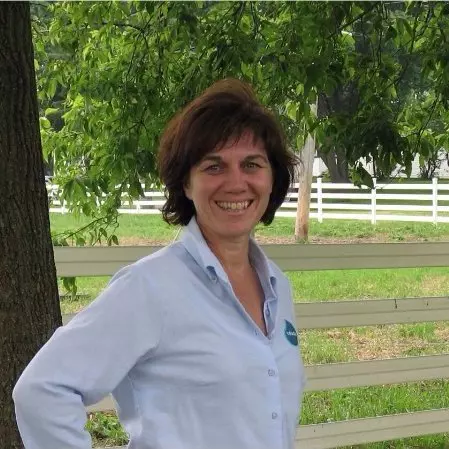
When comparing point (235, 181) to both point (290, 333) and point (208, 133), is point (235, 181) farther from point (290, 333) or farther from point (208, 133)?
point (290, 333)

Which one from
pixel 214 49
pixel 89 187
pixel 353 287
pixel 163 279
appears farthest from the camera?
pixel 353 287

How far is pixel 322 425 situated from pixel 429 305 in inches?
33.6

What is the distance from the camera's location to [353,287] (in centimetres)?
736

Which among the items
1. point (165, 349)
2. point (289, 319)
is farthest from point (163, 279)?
point (289, 319)

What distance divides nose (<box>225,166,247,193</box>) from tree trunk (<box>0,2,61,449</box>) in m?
1.16

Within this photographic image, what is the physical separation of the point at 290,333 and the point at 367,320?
7.42ft

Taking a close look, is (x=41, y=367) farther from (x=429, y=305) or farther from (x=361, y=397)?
(x=361, y=397)

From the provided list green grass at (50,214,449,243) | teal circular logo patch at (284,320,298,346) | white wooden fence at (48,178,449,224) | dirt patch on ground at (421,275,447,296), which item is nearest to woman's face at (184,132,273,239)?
teal circular logo patch at (284,320,298,346)

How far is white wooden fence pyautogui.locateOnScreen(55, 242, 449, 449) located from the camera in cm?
361

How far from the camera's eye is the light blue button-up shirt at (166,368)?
4.25 feet

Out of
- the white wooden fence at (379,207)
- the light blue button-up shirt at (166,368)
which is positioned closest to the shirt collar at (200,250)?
the light blue button-up shirt at (166,368)

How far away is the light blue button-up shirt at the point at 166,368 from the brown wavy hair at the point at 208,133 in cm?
18

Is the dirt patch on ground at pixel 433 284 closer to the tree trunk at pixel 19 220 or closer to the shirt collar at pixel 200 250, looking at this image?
the tree trunk at pixel 19 220

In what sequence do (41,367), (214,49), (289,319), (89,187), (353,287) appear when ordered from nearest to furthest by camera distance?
(41,367) < (289,319) < (214,49) < (89,187) < (353,287)
